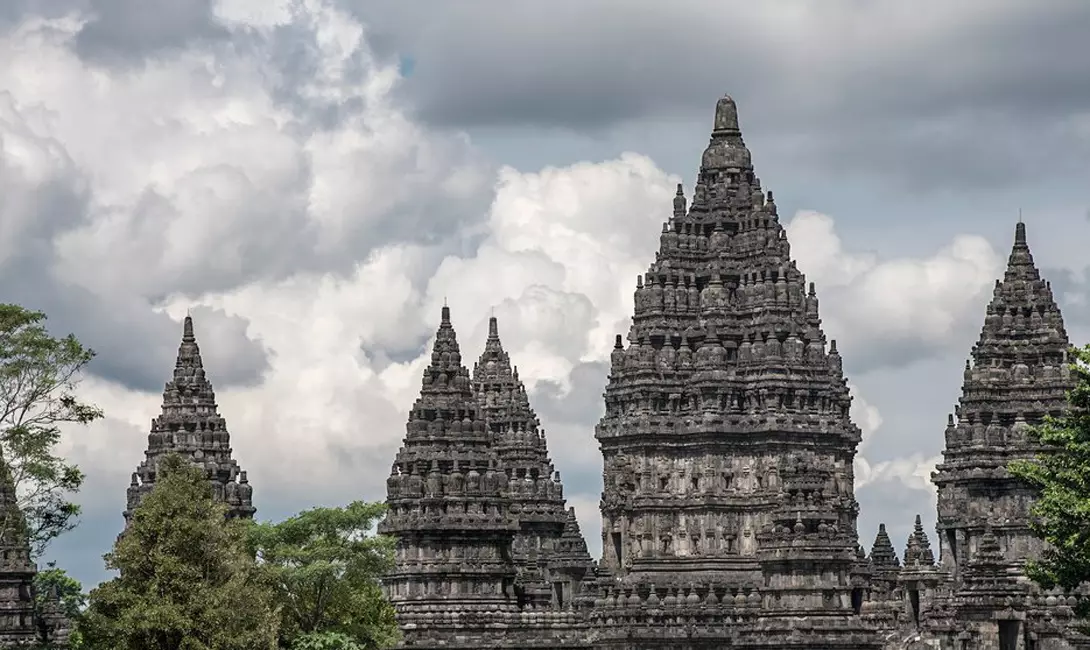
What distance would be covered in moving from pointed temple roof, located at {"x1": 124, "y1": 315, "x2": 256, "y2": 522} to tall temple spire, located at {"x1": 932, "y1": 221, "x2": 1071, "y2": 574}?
121ft

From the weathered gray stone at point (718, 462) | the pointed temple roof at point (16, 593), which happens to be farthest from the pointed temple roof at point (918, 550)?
the pointed temple roof at point (16, 593)

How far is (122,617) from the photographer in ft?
328

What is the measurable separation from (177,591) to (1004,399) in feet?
175

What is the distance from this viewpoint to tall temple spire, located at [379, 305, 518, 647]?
445 ft

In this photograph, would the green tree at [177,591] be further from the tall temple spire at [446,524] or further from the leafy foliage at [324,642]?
the tall temple spire at [446,524]

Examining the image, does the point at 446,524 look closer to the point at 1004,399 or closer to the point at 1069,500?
the point at 1004,399

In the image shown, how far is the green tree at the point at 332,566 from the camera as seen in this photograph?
137m

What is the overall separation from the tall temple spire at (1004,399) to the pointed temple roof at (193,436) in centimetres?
3686

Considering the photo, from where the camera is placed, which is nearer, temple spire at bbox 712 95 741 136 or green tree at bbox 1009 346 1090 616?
green tree at bbox 1009 346 1090 616

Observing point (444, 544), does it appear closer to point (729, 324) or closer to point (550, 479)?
point (729, 324)

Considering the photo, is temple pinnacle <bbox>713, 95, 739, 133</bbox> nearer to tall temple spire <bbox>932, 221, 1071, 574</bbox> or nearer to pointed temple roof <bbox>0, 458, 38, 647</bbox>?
tall temple spire <bbox>932, 221, 1071, 574</bbox>

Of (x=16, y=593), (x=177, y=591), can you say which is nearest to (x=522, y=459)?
(x=16, y=593)

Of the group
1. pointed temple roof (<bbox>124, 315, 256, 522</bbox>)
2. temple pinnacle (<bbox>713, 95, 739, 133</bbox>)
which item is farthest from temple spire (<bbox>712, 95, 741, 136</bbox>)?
pointed temple roof (<bbox>124, 315, 256, 522</bbox>)

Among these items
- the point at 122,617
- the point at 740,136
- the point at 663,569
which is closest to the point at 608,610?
the point at 663,569
